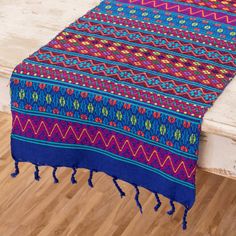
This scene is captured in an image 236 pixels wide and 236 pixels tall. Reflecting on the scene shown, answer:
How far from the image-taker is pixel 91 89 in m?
1.41

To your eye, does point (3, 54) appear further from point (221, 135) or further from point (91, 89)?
point (221, 135)

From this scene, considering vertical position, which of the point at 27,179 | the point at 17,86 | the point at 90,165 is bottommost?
the point at 27,179

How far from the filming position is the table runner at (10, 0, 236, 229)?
1.37 m

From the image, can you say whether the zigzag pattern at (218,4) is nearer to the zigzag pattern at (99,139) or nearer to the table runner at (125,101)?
the table runner at (125,101)

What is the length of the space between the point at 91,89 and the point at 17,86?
0.66 feet

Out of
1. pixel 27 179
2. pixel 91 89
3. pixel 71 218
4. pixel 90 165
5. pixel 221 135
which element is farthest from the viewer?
pixel 27 179

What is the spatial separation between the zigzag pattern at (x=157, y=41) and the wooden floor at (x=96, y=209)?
2.59 feet

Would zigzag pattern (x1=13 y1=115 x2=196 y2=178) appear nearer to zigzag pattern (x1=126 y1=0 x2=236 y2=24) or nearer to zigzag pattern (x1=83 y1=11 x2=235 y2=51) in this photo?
zigzag pattern (x1=83 y1=11 x2=235 y2=51)

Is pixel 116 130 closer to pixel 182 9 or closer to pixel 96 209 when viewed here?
pixel 182 9

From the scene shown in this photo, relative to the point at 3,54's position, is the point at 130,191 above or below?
below

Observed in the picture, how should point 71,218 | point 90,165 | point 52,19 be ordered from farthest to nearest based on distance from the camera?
point 71,218, point 52,19, point 90,165

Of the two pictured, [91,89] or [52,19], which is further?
[52,19]

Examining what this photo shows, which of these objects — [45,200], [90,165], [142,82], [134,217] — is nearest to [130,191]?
[134,217]

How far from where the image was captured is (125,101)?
4.52 ft
